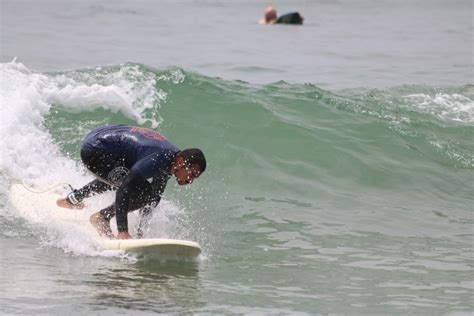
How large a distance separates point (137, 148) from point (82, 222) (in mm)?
911

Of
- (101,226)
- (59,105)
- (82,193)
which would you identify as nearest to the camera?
(101,226)

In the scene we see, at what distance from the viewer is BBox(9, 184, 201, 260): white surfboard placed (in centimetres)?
720

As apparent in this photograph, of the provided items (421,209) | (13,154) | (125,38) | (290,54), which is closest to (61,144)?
(13,154)

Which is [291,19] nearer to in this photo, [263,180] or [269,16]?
[269,16]

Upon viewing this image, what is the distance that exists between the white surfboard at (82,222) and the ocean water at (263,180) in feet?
0.26

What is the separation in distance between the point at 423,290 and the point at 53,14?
2563 cm

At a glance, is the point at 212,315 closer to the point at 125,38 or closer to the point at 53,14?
the point at 125,38

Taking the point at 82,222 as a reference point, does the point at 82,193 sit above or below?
above

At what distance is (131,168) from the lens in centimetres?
747

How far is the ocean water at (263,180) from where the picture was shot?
21.7ft

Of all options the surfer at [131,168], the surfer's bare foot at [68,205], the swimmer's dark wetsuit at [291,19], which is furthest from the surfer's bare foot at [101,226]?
the swimmer's dark wetsuit at [291,19]

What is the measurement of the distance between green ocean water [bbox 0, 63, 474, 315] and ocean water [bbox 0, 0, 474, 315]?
0.08 ft

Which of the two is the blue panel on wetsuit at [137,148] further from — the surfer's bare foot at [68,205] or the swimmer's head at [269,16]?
the swimmer's head at [269,16]

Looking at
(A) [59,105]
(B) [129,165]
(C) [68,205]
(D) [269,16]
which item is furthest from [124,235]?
(D) [269,16]
